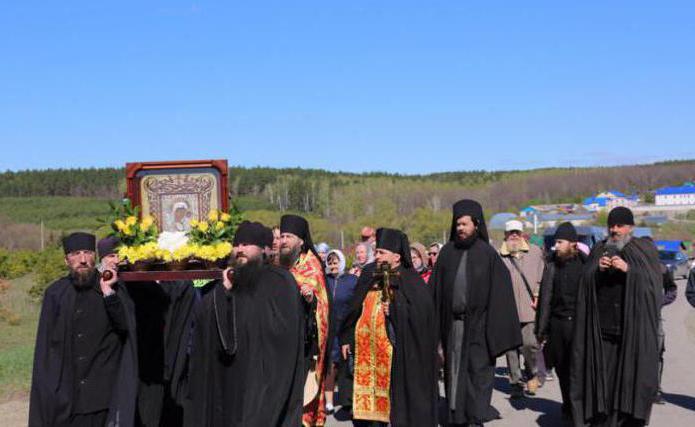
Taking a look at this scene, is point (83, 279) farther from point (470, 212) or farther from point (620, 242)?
point (620, 242)

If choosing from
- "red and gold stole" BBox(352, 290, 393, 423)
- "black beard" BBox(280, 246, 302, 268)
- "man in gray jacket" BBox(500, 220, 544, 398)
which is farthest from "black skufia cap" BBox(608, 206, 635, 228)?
"man in gray jacket" BBox(500, 220, 544, 398)

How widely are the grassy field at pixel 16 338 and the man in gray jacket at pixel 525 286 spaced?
20.0 ft

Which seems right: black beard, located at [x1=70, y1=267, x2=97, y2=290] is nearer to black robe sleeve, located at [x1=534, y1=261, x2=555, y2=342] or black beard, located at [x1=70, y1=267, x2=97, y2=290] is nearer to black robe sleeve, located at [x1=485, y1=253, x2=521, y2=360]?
black robe sleeve, located at [x1=485, y1=253, x2=521, y2=360]

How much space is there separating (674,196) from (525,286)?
112 metres

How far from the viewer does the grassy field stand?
11.6m

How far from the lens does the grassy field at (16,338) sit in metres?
11.6

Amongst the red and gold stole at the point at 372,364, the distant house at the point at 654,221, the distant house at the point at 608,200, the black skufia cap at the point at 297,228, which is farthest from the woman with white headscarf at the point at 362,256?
the distant house at the point at 608,200

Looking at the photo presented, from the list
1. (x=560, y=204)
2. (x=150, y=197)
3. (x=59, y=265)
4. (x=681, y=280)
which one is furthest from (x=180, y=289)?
(x=560, y=204)

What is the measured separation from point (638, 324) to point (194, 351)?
3.83m

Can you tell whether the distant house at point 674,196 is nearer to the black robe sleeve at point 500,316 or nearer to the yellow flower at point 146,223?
the black robe sleeve at point 500,316

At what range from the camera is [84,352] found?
605cm

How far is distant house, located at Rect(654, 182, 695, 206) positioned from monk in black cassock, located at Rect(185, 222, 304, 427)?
117m

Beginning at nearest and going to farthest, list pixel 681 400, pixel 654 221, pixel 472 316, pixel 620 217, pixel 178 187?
pixel 178 187
pixel 620 217
pixel 472 316
pixel 681 400
pixel 654 221

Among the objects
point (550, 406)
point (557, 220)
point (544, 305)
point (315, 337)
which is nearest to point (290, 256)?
point (315, 337)
